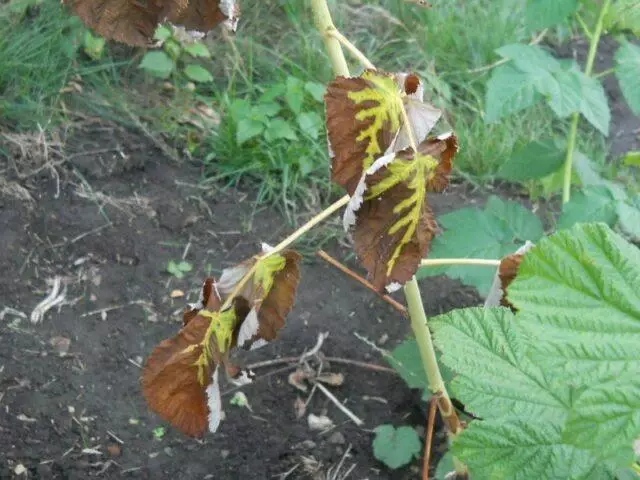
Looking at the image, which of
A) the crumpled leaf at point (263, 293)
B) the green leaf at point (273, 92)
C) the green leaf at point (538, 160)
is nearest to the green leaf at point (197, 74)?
the green leaf at point (273, 92)

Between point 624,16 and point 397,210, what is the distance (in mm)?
1066

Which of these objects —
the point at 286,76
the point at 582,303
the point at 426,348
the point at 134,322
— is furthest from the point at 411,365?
the point at 286,76

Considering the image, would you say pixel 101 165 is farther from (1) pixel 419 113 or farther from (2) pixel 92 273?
(1) pixel 419 113

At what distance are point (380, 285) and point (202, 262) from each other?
148 centimetres

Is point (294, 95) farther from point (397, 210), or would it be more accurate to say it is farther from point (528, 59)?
point (397, 210)

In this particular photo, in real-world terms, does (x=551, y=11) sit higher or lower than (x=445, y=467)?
higher

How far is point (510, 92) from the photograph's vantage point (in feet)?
6.55

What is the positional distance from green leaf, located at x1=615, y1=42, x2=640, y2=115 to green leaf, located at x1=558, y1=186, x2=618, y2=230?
0.61 ft

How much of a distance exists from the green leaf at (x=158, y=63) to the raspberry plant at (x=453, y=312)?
1.73 meters

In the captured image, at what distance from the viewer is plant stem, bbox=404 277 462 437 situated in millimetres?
1478

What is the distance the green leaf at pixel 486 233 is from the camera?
2070mm

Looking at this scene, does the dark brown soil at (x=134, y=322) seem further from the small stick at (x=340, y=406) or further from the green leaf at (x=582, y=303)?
the green leaf at (x=582, y=303)

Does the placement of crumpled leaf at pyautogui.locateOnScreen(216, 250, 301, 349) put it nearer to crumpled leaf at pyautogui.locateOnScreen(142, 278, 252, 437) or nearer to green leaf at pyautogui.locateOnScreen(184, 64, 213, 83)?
crumpled leaf at pyautogui.locateOnScreen(142, 278, 252, 437)

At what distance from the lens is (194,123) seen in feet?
9.81
